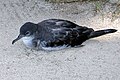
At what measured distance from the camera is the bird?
16.2 feet

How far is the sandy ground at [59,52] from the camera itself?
15.0 ft

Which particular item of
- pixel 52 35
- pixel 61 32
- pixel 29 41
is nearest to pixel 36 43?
pixel 29 41

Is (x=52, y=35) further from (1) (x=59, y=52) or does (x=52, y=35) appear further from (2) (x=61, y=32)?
(1) (x=59, y=52)

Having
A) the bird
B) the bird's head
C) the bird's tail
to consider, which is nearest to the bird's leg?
the bird

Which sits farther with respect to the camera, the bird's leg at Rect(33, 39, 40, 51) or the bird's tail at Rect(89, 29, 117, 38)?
the bird's tail at Rect(89, 29, 117, 38)

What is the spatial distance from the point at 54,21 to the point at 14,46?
602 mm

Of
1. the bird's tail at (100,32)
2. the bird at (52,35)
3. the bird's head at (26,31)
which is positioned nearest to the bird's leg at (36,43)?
the bird at (52,35)

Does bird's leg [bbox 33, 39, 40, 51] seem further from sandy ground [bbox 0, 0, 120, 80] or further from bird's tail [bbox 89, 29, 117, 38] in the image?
bird's tail [bbox 89, 29, 117, 38]

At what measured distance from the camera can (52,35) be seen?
16.3 ft

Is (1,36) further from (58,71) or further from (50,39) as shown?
(58,71)

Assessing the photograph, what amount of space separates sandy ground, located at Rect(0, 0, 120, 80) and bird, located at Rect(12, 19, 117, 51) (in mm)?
85

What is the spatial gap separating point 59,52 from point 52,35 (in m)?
0.22

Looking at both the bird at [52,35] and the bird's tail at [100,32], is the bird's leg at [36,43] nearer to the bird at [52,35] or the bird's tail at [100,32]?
the bird at [52,35]

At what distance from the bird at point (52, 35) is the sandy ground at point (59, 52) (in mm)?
85
